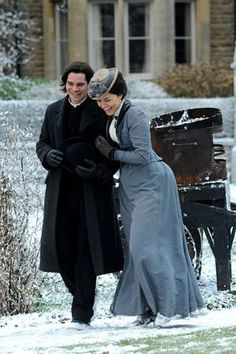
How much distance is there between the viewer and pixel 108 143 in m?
7.43

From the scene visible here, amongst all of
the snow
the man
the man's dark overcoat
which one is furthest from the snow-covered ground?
the man's dark overcoat

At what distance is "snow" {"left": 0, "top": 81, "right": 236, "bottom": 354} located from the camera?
681cm

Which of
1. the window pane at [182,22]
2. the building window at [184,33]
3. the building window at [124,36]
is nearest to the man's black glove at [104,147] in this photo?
the building window at [124,36]

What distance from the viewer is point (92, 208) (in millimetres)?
7480

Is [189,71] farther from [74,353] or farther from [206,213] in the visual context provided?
[74,353]

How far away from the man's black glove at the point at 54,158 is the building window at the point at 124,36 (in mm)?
16653

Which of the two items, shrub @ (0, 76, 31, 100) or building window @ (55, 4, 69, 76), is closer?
shrub @ (0, 76, 31, 100)

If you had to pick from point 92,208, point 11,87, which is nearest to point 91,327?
point 92,208

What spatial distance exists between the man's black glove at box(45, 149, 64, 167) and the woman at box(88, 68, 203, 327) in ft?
0.84

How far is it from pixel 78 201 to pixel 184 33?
57.5 ft

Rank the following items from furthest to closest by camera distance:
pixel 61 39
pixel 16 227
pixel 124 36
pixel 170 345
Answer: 1. pixel 61 39
2. pixel 124 36
3. pixel 16 227
4. pixel 170 345

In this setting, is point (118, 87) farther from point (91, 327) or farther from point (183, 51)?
point (183, 51)

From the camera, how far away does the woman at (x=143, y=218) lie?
734cm

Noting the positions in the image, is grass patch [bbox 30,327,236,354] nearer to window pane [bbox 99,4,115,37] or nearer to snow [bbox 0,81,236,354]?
snow [bbox 0,81,236,354]
